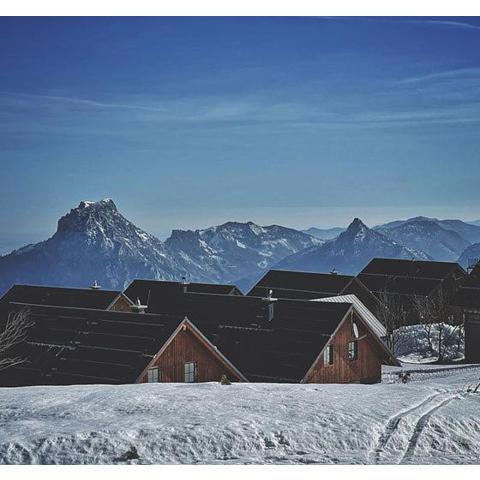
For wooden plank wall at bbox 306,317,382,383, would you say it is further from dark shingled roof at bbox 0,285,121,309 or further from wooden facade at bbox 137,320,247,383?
dark shingled roof at bbox 0,285,121,309

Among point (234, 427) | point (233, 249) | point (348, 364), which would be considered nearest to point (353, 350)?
point (348, 364)

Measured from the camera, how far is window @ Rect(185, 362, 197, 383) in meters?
20.0

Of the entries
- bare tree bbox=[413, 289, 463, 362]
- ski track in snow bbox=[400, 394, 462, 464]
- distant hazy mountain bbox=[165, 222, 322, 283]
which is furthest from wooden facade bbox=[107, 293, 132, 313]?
distant hazy mountain bbox=[165, 222, 322, 283]

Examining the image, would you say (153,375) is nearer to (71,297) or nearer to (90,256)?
(71,297)

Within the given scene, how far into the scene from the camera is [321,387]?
634 inches

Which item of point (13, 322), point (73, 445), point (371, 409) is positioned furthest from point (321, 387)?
point (13, 322)

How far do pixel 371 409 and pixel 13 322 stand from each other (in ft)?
38.3

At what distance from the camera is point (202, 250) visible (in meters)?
107

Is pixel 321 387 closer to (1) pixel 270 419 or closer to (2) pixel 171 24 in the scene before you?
(1) pixel 270 419

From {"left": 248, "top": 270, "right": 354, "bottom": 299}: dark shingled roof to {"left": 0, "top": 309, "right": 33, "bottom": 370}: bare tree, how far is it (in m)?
14.4

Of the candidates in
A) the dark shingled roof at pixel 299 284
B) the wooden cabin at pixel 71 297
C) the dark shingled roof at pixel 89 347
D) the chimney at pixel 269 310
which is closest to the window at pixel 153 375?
the dark shingled roof at pixel 89 347

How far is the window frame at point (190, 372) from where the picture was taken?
2002 centimetres

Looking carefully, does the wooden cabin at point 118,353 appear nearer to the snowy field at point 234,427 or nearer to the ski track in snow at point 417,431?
the snowy field at point 234,427

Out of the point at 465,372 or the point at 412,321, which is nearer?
the point at 465,372
